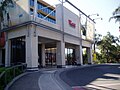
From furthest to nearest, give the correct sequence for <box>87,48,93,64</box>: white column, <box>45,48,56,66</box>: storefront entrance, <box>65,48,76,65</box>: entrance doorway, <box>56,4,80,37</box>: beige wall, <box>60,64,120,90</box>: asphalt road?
<box>87,48,93,64</box>: white column → <box>65,48,76,65</box>: entrance doorway → <box>45,48,56,66</box>: storefront entrance → <box>56,4,80,37</box>: beige wall → <box>60,64,120,90</box>: asphalt road

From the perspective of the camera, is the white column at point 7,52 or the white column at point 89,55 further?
the white column at point 89,55

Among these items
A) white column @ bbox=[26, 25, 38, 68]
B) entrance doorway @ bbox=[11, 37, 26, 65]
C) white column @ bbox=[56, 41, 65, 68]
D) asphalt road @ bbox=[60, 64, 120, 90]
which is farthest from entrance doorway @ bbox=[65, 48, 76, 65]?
asphalt road @ bbox=[60, 64, 120, 90]

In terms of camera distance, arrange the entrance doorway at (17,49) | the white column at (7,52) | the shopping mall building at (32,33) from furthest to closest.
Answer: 1. the entrance doorway at (17,49)
2. the white column at (7,52)
3. the shopping mall building at (32,33)

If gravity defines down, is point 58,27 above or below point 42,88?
above

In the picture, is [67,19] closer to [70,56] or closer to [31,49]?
[70,56]

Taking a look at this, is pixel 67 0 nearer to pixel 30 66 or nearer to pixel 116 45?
pixel 30 66

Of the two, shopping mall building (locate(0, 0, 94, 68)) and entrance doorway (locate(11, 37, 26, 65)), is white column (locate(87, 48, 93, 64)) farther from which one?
entrance doorway (locate(11, 37, 26, 65))

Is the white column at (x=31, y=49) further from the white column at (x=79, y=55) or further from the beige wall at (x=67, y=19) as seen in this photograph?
the white column at (x=79, y=55)

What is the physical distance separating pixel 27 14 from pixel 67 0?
358 inches

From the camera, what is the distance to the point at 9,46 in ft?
A: 84.1

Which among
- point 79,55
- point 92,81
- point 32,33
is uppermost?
point 32,33

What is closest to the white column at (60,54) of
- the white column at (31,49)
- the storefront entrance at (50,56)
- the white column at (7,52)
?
the white column at (31,49)

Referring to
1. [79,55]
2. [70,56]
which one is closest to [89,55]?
[70,56]

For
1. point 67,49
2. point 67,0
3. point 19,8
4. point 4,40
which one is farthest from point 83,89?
point 67,49
